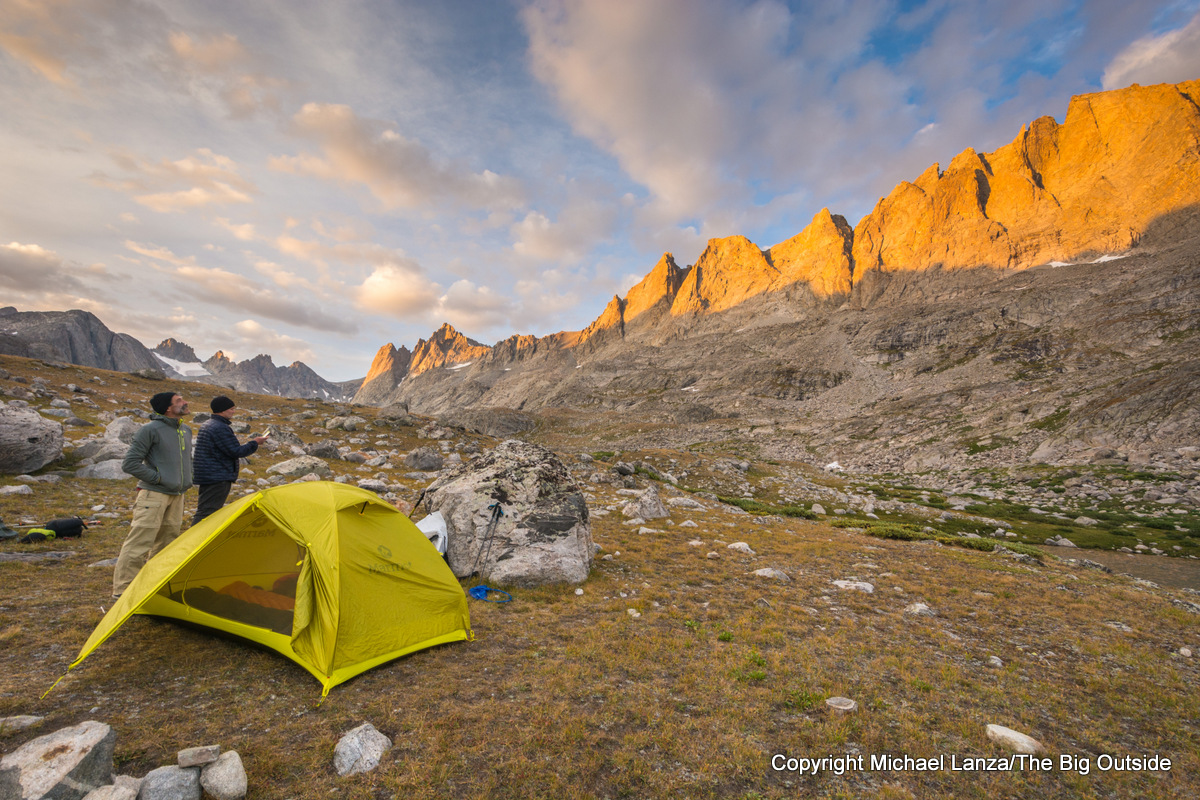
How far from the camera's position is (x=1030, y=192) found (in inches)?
5295

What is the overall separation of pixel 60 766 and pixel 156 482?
244 inches

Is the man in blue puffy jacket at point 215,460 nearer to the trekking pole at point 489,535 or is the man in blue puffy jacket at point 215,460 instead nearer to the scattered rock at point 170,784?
the trekking pole at point 489,535

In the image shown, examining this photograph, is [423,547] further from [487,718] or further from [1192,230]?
[1192,230]

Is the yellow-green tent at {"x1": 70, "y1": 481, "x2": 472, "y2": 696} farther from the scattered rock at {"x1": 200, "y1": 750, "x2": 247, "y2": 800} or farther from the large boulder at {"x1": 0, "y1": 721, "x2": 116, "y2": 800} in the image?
the large boulder at {"x1": 0, "y1": 721, "x2": 116, "y2": 800}

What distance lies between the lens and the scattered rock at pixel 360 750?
185 inches

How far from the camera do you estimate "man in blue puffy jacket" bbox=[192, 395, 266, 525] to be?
922 centimetres

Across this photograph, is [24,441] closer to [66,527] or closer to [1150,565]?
[66,527]

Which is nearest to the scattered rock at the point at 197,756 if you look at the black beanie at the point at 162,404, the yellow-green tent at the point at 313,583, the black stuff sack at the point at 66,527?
the yellow-green tent at the point at 313,583

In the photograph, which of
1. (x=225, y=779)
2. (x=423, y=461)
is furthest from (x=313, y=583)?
(x=423, y=461)

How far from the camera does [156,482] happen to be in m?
8.34

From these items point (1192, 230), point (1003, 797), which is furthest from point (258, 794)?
point (1192, 230)

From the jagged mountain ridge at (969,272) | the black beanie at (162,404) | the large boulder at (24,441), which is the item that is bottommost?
the large boulder at (24,441)

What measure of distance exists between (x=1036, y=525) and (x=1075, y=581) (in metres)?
19.6

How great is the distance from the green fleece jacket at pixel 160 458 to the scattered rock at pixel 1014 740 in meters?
14.3
